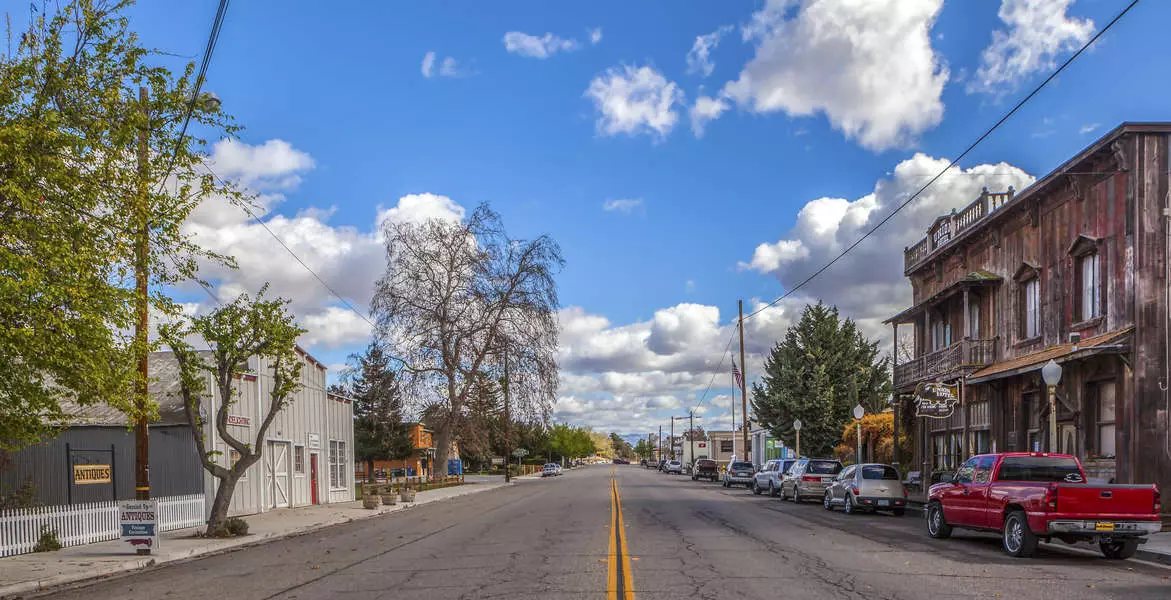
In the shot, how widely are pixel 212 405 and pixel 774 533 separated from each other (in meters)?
16.4

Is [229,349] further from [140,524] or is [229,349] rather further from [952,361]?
[952,361]

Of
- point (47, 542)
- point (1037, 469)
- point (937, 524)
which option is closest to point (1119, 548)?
point (1037, 469)

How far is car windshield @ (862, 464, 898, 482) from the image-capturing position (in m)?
28.7

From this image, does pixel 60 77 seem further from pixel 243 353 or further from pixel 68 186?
pixel 243 353

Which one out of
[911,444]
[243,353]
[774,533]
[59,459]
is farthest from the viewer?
[911,444]

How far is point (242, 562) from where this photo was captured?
16844 mm

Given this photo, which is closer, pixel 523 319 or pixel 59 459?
pixel 59 459

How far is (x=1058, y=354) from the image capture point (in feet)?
81.5

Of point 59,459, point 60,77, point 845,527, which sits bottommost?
point 845,527

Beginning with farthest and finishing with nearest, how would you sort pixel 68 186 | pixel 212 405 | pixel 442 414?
pixel 442 414 < pixel 212 405 < pixel 68 186

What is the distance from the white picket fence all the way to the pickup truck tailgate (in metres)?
17.1

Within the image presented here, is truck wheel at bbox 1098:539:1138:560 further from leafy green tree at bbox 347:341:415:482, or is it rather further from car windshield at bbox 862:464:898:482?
leafy green tree at bbox 347:341:415:482

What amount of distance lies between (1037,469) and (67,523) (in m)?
18.5

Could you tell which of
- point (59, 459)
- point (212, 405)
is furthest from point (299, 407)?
point (59, 459)
